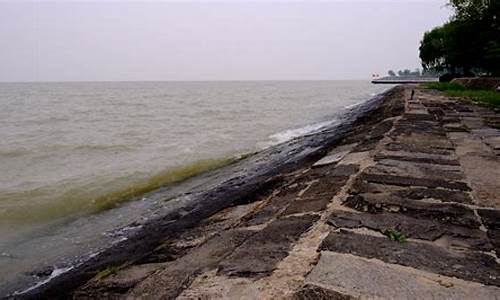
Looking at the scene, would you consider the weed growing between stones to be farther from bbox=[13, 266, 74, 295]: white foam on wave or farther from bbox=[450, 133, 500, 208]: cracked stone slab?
bbox=[13, 266, 74, 295]: white foam on wave

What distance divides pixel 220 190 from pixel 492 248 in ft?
16.5

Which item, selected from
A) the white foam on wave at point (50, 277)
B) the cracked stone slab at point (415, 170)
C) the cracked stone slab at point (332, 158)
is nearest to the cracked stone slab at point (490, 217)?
the cracked stone slab at point (415, 170)

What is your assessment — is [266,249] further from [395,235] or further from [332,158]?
[332,158]

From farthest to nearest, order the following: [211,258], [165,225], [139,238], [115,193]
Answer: [115,193]
[165,225]
[139,238]
[211,258]

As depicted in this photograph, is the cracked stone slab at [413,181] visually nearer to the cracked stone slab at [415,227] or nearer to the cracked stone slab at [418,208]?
the cracked stone slab at [418,208]

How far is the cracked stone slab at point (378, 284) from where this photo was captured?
2.19 meters

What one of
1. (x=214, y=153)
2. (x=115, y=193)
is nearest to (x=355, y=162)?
(x=115, y=193)

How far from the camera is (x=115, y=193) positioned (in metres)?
8.41

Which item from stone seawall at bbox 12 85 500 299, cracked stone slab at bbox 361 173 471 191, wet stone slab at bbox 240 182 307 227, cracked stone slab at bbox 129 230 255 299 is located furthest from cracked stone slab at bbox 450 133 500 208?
cracked stone slab at bbox 129 230 255 299

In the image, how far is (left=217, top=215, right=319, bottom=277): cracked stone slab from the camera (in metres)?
2.62

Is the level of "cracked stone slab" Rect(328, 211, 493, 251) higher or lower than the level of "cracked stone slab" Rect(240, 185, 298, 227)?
higher

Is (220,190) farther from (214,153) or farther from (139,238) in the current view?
(214,153)

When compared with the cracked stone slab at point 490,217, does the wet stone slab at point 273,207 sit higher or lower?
lower

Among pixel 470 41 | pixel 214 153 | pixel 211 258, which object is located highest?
pixel 470 41
